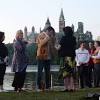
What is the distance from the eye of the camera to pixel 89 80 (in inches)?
658

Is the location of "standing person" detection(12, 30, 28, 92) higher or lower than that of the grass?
higher

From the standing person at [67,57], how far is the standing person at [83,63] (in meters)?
1.56

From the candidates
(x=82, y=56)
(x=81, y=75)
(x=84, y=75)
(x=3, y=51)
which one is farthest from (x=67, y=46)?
(x=84, y=75)

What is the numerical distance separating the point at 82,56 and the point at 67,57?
2.11 m

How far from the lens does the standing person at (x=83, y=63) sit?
1639cm

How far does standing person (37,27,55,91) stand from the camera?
14431 mm

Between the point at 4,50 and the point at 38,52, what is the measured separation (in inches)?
42.2

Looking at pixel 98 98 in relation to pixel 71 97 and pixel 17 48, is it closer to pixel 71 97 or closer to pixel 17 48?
pixel 71 97

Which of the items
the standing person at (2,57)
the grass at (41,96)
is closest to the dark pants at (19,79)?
the standing person at (2,57)

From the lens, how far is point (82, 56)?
54.1 feet

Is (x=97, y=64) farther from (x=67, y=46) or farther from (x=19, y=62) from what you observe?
(x=19, y=62)

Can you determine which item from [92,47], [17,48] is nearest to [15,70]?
[17,48]

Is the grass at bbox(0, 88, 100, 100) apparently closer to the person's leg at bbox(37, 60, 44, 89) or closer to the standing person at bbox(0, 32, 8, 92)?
the standing person at bbox(0, 32, 8, 92)

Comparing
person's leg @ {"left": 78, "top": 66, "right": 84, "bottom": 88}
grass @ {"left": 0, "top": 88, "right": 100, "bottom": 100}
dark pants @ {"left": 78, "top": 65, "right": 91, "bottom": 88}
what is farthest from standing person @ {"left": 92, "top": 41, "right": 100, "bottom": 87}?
grass @ {"left": 0, "top": 88, "right": 100, "bottom": 100}
